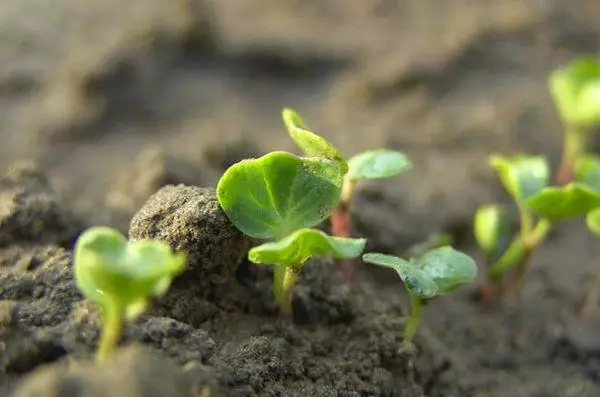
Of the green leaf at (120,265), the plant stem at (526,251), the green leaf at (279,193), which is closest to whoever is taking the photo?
the green leaf at (120,265)

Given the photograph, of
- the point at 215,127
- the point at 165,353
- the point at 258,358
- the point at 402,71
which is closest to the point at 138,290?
the point at 165,353

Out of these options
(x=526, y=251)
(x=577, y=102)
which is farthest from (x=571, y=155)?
(x=526, y=251)

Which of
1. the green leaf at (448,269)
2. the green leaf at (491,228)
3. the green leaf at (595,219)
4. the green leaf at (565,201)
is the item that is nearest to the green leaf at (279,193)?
the green leaf at (448,269)

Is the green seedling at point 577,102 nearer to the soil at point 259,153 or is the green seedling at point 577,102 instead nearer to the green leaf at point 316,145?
the soil at point 259,153

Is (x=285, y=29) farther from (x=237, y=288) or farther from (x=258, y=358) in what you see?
(x=258, y=358)

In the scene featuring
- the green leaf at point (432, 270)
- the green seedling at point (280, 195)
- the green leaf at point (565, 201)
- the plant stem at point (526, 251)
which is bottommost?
the plant stem at point (526, 251)

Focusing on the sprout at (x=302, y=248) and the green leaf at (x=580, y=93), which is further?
the green leaf at (x=580, y=93)

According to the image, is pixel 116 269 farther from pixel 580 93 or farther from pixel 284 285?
pixel 580 93
